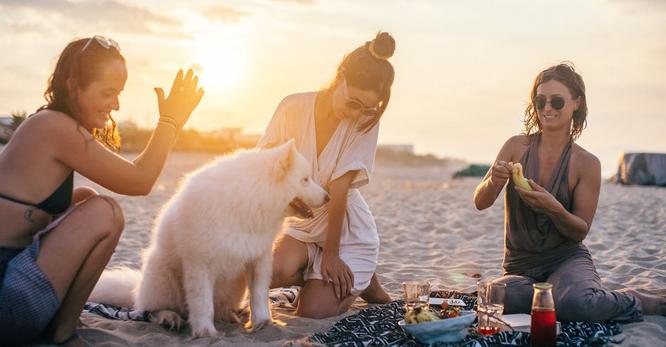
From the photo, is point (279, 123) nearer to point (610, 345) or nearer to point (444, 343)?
point (444, 343)

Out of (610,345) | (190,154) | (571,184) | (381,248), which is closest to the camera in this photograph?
(610,345)

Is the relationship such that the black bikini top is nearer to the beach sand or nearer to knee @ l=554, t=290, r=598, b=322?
the beach sand

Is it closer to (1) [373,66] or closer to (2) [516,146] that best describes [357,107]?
(1) [373,66]

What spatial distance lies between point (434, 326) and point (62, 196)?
2009 mm

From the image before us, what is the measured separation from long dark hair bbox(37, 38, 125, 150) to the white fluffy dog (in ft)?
2.72

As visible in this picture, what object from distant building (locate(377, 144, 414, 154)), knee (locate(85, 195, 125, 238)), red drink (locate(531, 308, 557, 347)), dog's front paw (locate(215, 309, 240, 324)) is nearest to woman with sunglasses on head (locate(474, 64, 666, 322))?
red drink (locate(531, 308, 557, 347))

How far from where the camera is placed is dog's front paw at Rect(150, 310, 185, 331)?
12.4 ft

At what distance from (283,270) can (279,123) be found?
1037 millimetres

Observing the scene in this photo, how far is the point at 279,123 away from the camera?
450 centimetres

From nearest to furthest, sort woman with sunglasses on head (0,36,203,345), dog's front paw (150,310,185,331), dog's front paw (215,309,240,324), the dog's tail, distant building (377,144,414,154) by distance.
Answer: woman with sunglasses on head (0,36,203,345) → dog's front paw (150,310,185,331) → dog's front paw (215,309,240,324) → the dog's tail → distant building (377,144,414,154)

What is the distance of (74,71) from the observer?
3.12 meters

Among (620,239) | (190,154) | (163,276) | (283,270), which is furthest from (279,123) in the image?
(190,154)

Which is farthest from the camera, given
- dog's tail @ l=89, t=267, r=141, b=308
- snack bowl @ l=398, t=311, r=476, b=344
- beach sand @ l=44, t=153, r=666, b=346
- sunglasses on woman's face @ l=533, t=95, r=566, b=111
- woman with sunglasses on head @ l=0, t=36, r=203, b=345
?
dog's tail @ l=89, t=267, r=141, b=308

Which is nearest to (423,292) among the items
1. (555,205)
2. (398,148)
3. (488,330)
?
(488,330)
